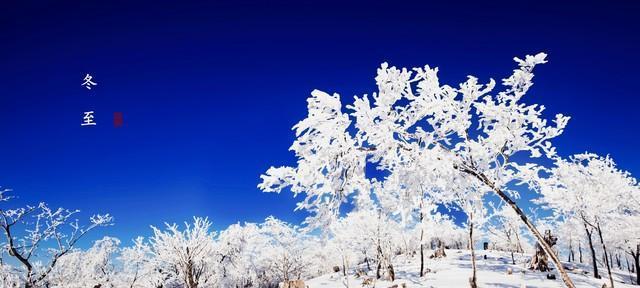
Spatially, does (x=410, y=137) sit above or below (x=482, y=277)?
above

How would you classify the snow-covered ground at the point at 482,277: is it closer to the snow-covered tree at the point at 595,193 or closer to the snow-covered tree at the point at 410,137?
the snow-covered tree at the point at 595,193

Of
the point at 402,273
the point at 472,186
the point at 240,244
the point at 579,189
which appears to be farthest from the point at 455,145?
the point at 240,244

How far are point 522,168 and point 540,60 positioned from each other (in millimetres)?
1849

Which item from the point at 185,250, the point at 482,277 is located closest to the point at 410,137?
the point at 185,250

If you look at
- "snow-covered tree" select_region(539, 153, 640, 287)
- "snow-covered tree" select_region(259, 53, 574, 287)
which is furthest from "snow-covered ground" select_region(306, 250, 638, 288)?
"snow-covered tree" select_region(259, 53, 574, 287)

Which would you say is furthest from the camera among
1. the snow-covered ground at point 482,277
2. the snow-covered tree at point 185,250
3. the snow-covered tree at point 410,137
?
the snow-covered ground at point 482,277

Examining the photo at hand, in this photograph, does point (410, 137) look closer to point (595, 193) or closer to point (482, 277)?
A: point (595, 193)

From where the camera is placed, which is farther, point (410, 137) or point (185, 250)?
point (185, 250)

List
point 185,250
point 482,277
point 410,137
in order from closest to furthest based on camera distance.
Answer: point 410,137, point 185,250, point 482,277

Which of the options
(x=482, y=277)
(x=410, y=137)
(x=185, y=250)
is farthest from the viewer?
(x=482, y=277)

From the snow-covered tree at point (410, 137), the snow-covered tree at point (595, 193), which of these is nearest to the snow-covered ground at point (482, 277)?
the snow-covered tree at point (595, 193)

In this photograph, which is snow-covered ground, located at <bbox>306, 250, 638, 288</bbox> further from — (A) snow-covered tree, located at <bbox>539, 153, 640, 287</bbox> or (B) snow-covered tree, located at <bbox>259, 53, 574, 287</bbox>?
(B) snow-covered tree, located at <bbox>259, 53, 574, 287</bbox>

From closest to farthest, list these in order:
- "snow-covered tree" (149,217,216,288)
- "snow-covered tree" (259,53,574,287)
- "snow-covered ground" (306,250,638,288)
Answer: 1. "snow-covered tree" (259,53,574,287)
2. "snow-covered tree" (149,217,216,288)
3. "snow-covered ground" (306,250,638,288)

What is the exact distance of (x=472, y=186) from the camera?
595cm
